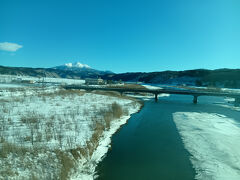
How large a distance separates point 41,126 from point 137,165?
8993 mm

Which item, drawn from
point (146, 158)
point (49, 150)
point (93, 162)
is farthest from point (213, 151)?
point (49, 150)

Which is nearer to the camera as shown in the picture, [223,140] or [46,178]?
[46,178]

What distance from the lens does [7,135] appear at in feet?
34.2

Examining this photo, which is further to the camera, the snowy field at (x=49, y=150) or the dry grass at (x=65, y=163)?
the dry grass at (x=65, y=163)

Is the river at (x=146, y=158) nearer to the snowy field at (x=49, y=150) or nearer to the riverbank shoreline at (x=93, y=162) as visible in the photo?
the riverbank shoreline at (x=93, y=162)

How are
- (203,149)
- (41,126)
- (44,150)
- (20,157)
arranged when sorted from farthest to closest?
(41,126) → (203,149) → (44,150) → (20,157)

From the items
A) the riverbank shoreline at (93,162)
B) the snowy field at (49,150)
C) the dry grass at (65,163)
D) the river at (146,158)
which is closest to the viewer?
the snowy field at (49,150)

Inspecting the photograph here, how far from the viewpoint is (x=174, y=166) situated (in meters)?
9.58

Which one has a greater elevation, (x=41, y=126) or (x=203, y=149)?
(x=41, y=126)

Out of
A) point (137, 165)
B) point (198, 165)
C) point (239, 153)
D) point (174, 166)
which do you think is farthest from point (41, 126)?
point (239, 153)

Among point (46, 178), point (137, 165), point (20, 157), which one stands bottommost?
point (137, 165)

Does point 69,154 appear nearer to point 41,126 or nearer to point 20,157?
point 20,157

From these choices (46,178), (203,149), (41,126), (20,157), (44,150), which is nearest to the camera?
(46,178)

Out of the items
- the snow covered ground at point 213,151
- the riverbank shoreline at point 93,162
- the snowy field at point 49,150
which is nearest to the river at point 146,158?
the riverbank shoreline at point 93,162
